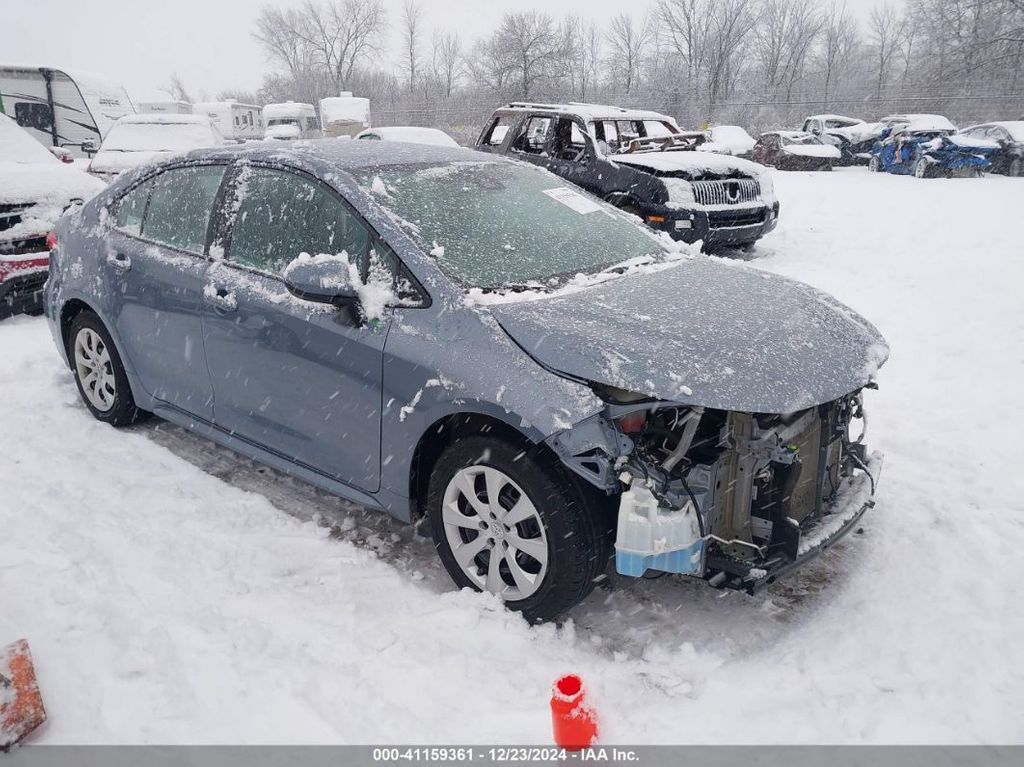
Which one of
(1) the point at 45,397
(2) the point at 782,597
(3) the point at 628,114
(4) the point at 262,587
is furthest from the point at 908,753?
(3) the point at 628,114

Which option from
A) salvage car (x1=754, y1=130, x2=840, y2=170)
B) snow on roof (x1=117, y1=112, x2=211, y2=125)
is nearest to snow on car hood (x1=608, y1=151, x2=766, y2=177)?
snow on roof (x1=117, y1=112, x2=211, y2=125)

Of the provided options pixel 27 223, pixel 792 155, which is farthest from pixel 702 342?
pixel 792 155

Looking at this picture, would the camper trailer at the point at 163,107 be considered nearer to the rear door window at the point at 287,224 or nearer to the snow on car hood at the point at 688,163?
the snow on car hood at the point at 688,163

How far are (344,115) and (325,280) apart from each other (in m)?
27.6

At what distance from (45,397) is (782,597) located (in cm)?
477

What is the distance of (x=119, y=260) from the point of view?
445 cm

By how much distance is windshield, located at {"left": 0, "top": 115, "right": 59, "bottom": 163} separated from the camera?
8477 millimetres

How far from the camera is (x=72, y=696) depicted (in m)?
2.65

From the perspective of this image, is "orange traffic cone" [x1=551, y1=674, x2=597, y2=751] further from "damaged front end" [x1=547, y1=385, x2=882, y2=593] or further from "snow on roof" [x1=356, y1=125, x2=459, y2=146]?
"snow on roof" [x1=356, y1=125, x2=459, y2=146]

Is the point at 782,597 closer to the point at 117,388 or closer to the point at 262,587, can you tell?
the point at 262,587

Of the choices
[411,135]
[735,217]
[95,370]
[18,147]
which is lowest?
[95,370]

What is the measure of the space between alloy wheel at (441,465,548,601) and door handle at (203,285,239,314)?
1448mm

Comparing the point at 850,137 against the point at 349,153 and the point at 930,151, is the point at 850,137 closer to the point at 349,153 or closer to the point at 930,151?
the point at 930,151

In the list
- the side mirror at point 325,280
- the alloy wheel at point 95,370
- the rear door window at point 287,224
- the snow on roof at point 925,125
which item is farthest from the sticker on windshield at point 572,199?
the snow on roof at point 925,125
